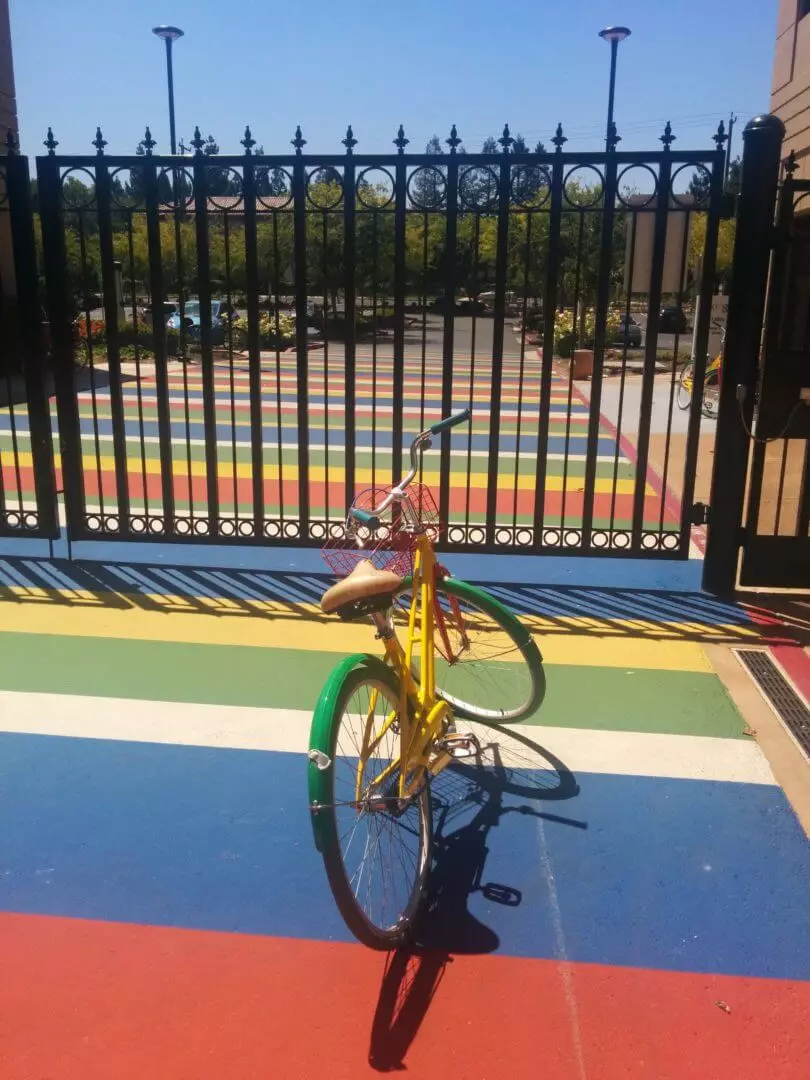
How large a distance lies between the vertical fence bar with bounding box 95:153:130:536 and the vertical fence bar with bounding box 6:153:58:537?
1.44 ft

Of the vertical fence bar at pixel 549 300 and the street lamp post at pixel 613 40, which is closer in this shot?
the vertical fence bar at pixel 549 300

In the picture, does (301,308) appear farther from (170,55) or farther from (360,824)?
(170,55)

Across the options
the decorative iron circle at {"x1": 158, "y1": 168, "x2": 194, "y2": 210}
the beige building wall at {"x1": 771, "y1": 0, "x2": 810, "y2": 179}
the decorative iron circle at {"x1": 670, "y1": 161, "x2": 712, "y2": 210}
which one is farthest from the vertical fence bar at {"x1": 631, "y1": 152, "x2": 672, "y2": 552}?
the beige building wall at {"x1": 771, "y1": 0, "x2": 810, "y2": 179}

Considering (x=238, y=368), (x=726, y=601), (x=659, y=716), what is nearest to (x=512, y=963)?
(x=659, y=716)

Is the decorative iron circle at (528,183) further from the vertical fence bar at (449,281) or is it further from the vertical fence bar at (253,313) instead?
the vertical fence bar at (253,313)

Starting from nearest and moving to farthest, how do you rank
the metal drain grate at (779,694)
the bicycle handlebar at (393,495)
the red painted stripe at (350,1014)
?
1. the red painted stripe at (350,1014)
2. the bicycle handlebar at (393,495)
3. the metal drain grate at (779,694)

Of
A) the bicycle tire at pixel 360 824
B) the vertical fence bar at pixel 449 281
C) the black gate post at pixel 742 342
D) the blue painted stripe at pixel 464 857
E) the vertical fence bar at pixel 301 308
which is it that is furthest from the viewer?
the vertical fence bar at pixel 301 308

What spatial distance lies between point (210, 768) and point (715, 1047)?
7.21 feet

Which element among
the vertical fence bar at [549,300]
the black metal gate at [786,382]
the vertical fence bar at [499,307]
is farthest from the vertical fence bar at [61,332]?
the black metal gate at [786,382]

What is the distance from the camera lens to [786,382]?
5648 millimetres

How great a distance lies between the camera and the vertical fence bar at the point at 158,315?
590 cm

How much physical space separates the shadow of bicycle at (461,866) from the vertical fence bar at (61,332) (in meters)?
3.62

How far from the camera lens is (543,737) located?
4246 mm

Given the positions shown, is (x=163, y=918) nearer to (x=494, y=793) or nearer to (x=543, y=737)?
(x=494, y=793)
